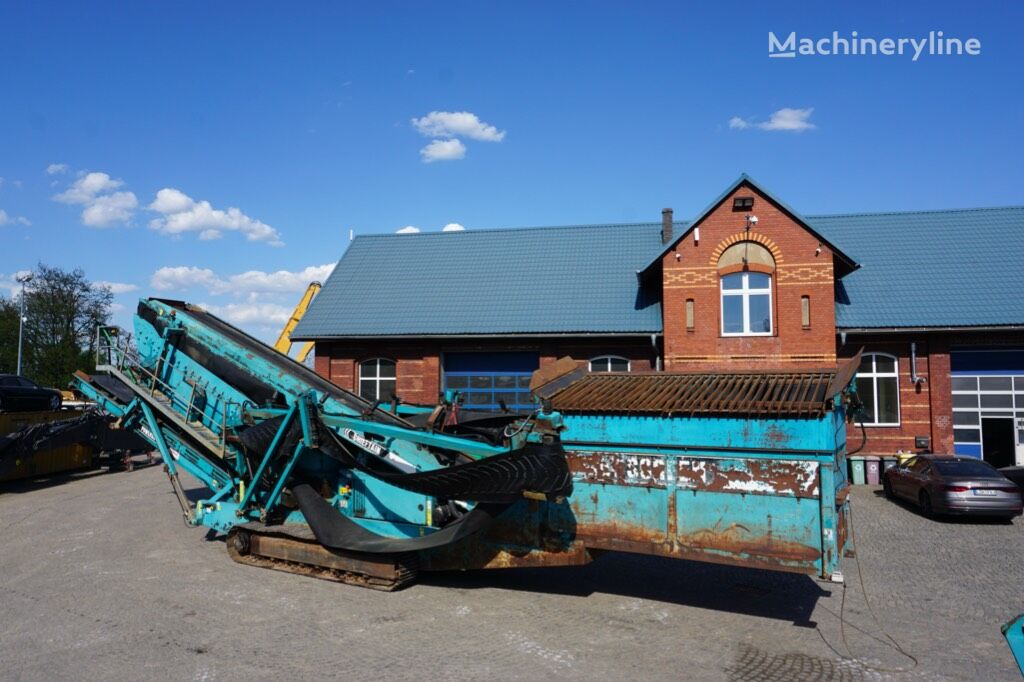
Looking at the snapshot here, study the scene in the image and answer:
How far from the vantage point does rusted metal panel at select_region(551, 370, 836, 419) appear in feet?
23.7

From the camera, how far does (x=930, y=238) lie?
22609 mm

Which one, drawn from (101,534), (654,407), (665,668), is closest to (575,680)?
(665,668)

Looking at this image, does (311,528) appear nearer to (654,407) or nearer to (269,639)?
(269,639)

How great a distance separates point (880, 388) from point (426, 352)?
43.8 feet

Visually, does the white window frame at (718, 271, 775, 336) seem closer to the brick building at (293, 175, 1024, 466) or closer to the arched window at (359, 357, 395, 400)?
the brick building at (293, 175, 1024, 466)

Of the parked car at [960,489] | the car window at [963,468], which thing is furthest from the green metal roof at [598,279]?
the parked car at [960,489]

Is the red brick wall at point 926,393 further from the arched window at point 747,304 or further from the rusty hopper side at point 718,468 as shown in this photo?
the rusty hopper side at point 718,468

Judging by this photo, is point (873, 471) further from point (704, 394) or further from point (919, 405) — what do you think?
point (704, 394)

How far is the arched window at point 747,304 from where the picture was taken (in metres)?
19.8

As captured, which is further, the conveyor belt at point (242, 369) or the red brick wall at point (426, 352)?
the red brick wall at point (426, 352)

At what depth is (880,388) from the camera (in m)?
20.2

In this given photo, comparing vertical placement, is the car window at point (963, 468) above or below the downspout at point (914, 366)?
Result: below

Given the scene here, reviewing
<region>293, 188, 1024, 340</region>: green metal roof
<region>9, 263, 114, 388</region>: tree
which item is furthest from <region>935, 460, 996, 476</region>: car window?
<region>9, 263, 114, 388</region>: tree

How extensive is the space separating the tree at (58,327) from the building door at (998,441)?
179 feet
